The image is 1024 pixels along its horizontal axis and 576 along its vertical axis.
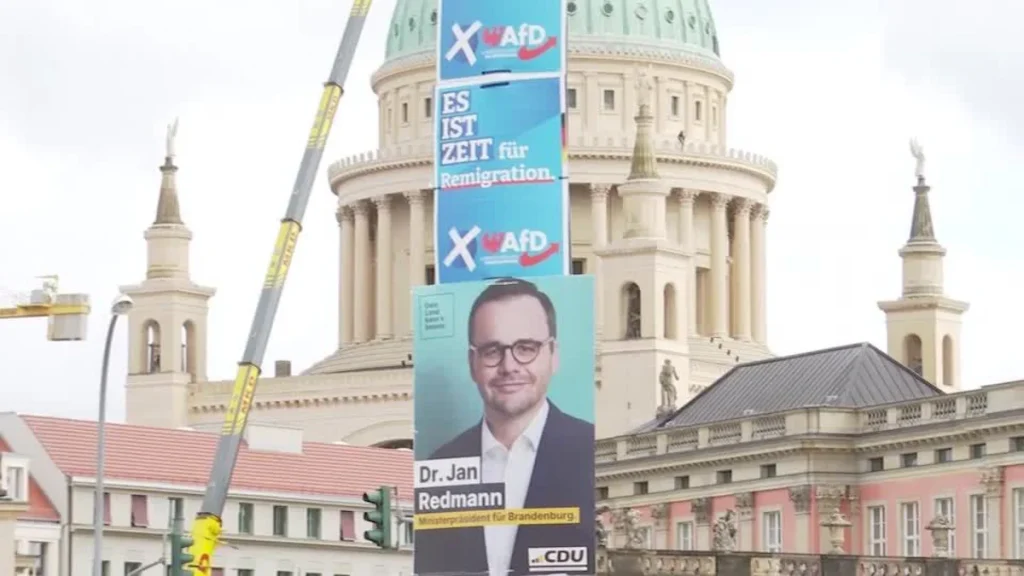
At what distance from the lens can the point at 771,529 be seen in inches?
5871

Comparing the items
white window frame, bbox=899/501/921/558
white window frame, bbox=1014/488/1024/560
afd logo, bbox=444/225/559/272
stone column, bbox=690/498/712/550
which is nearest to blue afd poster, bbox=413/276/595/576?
afd logo, bbox=444/225/559/272

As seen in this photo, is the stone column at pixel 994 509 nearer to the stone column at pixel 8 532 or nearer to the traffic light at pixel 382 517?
the stone column at pixel 8 532

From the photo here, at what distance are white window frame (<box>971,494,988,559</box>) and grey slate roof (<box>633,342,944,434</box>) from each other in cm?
485

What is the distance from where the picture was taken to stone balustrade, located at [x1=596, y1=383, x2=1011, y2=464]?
139375 millimetres

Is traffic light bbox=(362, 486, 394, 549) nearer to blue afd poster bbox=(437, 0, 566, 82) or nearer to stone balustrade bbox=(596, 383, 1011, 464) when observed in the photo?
blue afd poster bbox=(437, 0, 566, 82)

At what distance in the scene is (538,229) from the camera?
9962cm

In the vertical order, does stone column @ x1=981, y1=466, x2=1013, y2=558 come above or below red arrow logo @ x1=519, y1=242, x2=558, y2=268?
below

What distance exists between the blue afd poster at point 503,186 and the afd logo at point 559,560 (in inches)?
237

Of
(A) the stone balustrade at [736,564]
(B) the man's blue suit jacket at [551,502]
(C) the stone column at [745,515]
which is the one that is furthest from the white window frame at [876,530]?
(B) the man's blue suit jacket at [551,502]

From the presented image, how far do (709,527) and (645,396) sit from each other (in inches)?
1713

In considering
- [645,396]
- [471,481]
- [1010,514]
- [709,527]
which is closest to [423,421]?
[471,481]

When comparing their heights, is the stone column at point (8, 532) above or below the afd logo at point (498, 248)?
below

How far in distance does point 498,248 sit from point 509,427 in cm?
401

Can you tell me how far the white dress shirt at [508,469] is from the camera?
98250mm
